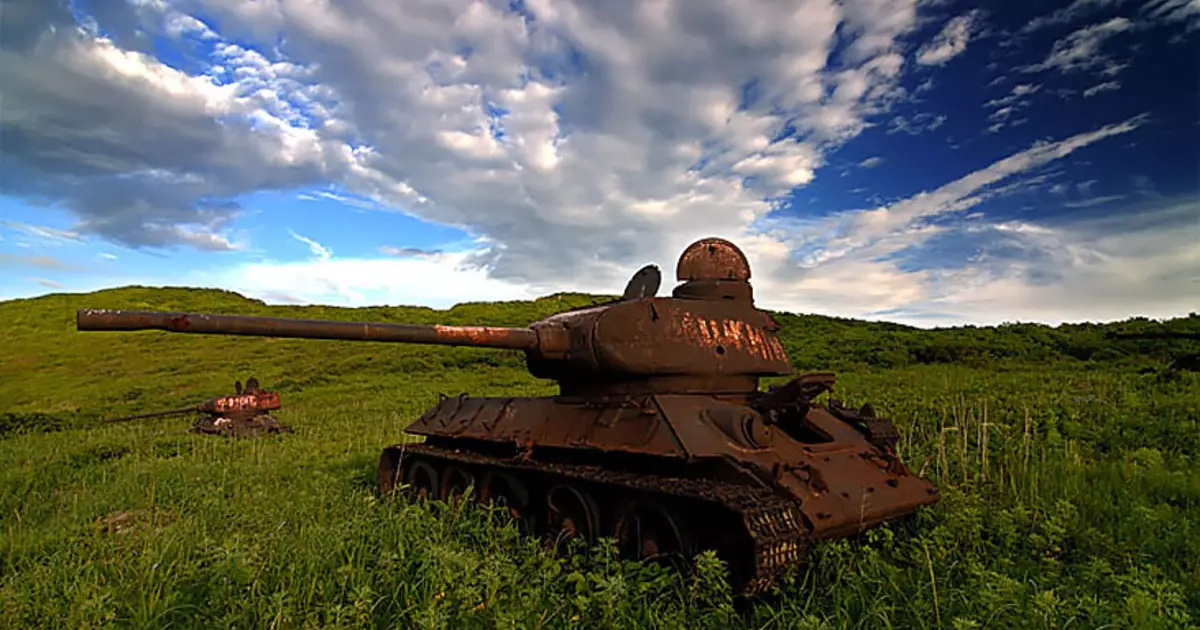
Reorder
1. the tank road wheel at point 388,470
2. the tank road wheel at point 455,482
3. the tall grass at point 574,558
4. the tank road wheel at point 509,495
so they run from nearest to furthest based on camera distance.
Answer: the tall grass at point 574,558 → the tank road wheel at point 509,495 → the tank road wheel at point 455,482 → the tank road wheel at point 388,470

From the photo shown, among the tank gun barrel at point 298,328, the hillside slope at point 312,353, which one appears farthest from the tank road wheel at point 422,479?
the hillside slope at point 312,353

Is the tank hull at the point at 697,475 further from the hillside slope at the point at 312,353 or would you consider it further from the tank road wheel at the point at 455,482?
the hillside slope at the point at 312,353

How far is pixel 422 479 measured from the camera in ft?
29.3

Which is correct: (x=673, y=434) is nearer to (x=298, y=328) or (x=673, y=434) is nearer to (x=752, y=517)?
(x=752, y=517)

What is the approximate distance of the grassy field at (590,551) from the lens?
4211 millimetres

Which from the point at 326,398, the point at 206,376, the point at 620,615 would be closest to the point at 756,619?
the point at 620,615

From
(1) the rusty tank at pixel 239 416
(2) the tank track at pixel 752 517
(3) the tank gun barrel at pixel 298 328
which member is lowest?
(1) the rusty tank at pixel 239 416

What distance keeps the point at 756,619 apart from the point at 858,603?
71 centimetres

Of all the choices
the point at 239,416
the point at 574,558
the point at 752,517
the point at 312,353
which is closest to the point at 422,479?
the point at 574,558

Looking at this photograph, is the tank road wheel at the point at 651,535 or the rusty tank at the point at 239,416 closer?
the tank road wheel at the point at 651,535

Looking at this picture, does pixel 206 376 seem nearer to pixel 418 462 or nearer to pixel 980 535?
pixel 418 462

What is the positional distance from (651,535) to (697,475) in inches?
23.1

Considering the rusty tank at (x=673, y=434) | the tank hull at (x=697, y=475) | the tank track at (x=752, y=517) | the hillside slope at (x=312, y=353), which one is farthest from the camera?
the hillside slope at (x=312, y=353)

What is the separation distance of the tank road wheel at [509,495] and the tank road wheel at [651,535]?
139 cm
